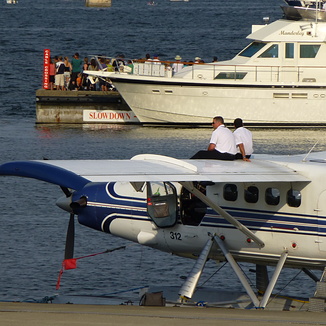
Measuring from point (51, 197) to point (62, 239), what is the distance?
3608mm

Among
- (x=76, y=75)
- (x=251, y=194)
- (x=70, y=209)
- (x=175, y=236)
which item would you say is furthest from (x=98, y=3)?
(x=251, y=194)

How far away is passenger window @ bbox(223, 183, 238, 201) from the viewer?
1391 cm

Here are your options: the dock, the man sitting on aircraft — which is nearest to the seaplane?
the man sitting on aircraft

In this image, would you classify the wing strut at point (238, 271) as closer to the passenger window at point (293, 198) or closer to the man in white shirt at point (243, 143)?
the passenger window at point (293, 198)

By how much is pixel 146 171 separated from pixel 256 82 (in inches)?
821

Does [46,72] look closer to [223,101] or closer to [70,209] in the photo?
[223,101]

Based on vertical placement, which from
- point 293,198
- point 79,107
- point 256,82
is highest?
point 256,82

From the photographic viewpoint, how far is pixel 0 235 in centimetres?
1998

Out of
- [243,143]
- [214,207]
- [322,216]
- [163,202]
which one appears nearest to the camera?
[322,216]

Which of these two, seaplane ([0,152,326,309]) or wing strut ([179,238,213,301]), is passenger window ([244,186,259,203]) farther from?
wing strut ([179,238,213,301])

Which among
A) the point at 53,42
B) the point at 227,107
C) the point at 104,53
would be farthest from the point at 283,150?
the point at 53,42

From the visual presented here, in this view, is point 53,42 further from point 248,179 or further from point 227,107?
point 248,179

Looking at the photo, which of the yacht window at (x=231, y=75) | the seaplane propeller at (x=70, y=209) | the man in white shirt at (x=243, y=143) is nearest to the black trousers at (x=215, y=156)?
the man in white shirt at (x=243, y=143)

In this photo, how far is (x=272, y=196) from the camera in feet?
44.9
